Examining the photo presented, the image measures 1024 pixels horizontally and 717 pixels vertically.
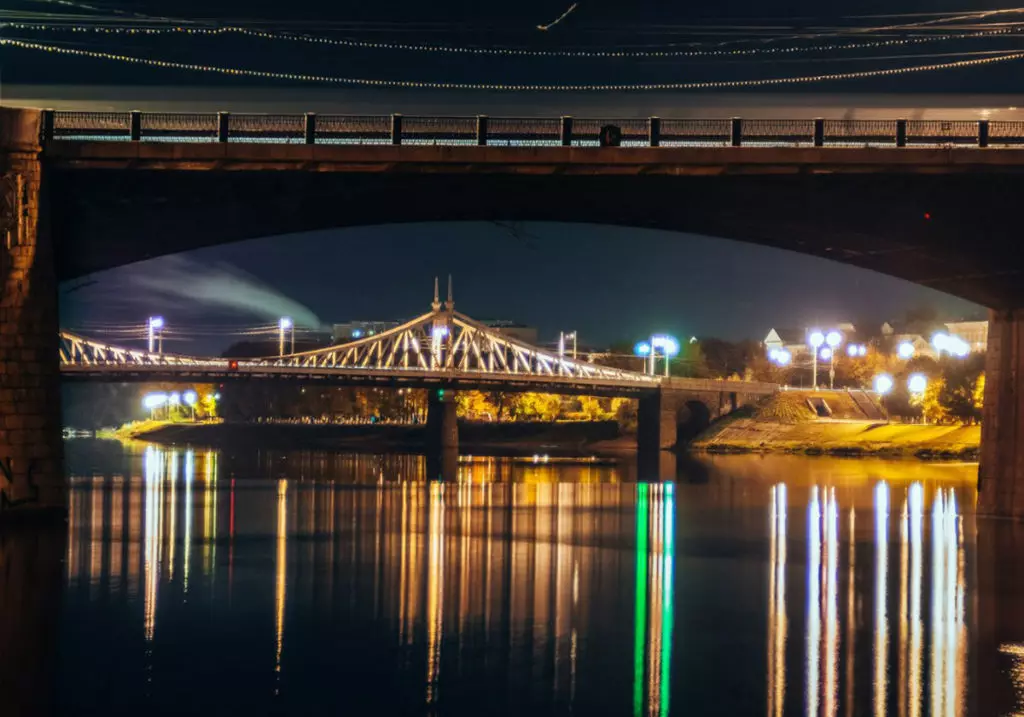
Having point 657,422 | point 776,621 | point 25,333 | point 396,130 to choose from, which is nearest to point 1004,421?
point 396,130

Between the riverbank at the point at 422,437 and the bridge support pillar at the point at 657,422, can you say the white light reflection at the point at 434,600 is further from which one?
the riverbank at the point at 422,437

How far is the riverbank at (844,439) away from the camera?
97000 mm

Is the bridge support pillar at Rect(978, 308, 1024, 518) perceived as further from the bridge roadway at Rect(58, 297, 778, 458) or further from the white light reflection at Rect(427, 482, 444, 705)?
the bridge roadway at Rect(58, 297, 778, 458)

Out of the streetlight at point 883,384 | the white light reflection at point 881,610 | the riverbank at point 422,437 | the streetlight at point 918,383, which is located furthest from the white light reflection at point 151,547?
the streetlight at point 883,384

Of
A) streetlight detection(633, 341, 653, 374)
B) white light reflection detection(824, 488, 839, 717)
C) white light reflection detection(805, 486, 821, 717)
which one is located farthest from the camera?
Answer: streetlight detection(633, 341, 653, 374)

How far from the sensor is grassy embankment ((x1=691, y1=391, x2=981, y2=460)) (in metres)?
98.4

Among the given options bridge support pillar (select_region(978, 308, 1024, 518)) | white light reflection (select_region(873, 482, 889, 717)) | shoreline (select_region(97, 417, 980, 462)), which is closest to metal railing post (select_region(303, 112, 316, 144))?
white light reflection (select_region(873, 482, 889, 717))

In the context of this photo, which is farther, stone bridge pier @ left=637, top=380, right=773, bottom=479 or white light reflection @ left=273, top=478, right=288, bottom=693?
stone bridge pier @ left=637, top=380, right=773, bottom=479

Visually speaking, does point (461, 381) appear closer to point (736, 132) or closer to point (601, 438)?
point (601, 438)

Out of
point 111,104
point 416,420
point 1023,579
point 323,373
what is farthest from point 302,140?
point 416,420

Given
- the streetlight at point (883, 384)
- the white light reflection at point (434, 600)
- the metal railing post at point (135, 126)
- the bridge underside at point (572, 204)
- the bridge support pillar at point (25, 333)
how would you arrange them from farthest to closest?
the streetlight at point (883, 384), the bridge underside at point (572, 204), the metal railing post at point (135, 126), the bridge support pillar at point (25, 333), the white light reflection at point (434, 600)

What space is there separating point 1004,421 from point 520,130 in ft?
59.7

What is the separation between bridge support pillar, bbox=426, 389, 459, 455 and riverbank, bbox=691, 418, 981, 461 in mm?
20140

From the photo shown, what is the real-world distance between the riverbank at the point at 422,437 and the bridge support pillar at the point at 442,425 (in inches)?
177
